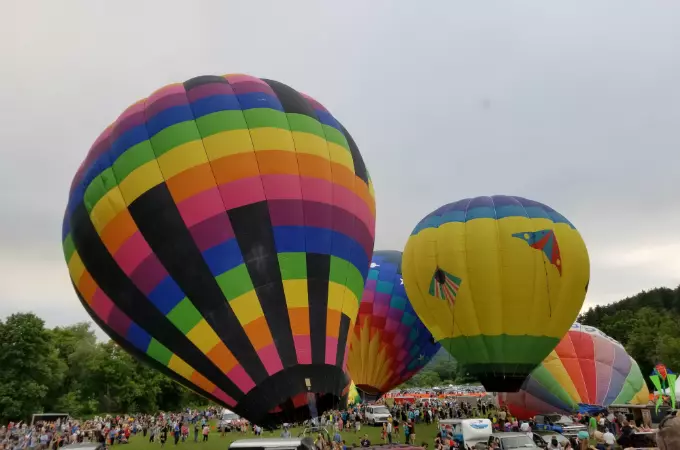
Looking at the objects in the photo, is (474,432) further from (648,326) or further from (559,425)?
(648,326)

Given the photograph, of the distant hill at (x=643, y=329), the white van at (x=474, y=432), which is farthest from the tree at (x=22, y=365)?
the white van at (x=474, y=432)

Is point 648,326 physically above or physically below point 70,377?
above

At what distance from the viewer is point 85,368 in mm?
49438

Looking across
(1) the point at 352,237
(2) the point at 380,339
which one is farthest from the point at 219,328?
(2) the point at 380,339

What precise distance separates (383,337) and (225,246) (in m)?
14.6

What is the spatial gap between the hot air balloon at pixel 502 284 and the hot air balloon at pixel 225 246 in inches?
298

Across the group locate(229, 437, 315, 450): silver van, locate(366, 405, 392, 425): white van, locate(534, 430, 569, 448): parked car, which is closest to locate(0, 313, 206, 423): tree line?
locate(366, 405, 392, 425): white van

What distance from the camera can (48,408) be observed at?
139ft

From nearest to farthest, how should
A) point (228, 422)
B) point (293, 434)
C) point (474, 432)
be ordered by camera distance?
point (474, 432) < point (293, 434) < point (228, 422)

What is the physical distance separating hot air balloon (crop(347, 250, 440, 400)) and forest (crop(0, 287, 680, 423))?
16.8m

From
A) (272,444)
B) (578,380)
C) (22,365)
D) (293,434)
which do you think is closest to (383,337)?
(293,434)

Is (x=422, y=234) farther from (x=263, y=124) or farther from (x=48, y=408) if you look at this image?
(x=48, y=408)

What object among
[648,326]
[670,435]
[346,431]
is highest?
[648,326]

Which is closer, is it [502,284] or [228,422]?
[502,284]
